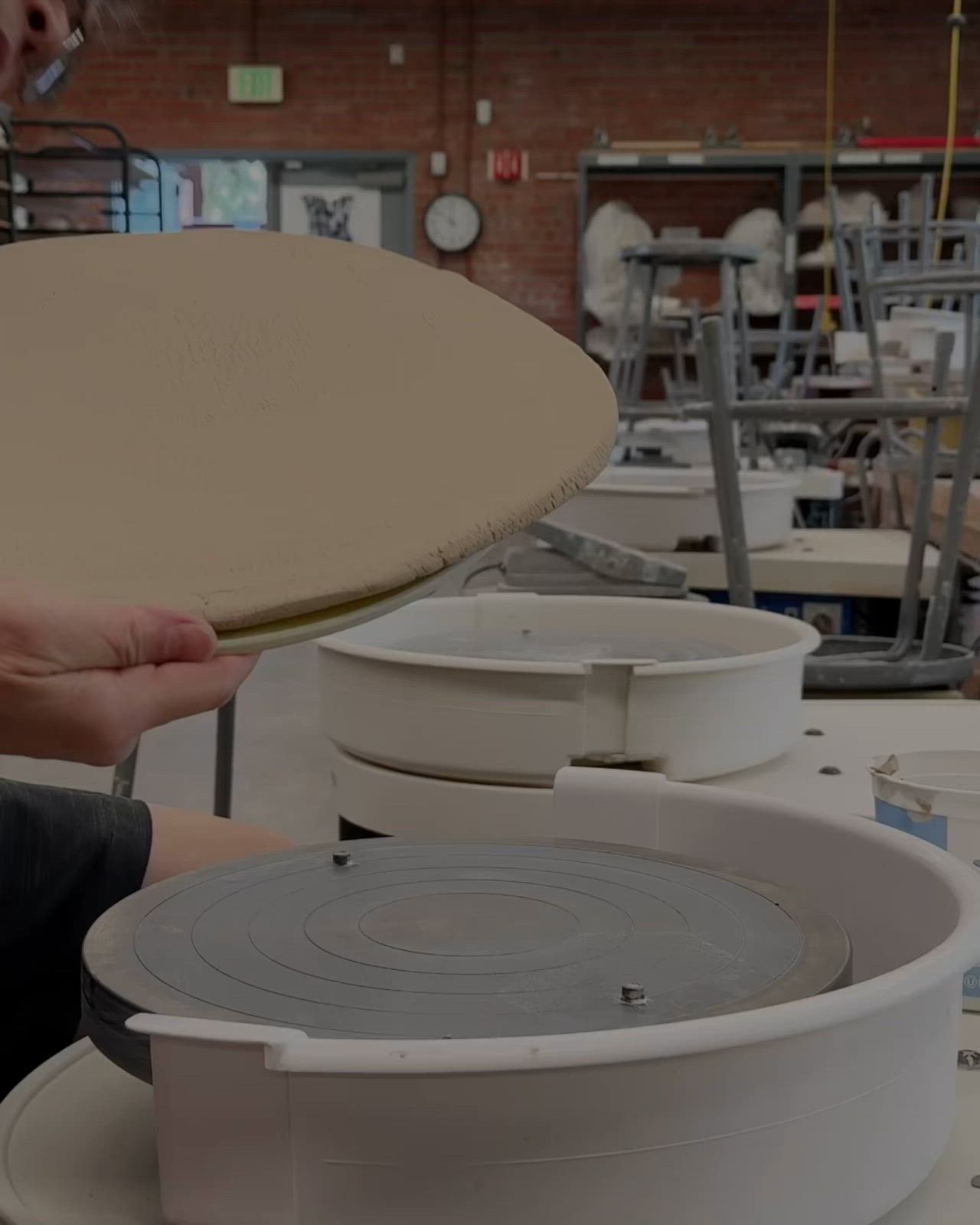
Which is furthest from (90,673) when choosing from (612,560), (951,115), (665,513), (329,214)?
(329,214)

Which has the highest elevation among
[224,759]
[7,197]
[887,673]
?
[7,197]

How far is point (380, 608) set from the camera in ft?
1.91

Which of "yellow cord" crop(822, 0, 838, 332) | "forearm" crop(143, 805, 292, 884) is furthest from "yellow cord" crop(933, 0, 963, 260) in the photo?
"forearm" crop(143, 805, 292, 884)

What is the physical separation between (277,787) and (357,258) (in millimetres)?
2105

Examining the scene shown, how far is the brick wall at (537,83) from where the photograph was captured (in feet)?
23.5

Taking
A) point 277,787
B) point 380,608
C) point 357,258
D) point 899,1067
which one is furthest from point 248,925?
point 277,787

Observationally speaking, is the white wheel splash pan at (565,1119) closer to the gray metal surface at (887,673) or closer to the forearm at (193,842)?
the forearm at (193,842)

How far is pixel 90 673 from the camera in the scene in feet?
1.69

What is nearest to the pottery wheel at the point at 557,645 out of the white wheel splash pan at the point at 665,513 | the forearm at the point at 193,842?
the forearm at the point at 193,842

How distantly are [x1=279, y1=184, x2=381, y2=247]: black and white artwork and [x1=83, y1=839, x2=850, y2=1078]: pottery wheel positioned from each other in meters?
7.06

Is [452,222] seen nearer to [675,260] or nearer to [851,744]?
[675,260]

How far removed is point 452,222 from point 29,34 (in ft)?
22.4

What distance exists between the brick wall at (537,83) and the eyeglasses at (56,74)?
6398 mm

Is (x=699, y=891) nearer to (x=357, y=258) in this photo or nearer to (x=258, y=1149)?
(x=258, y=1149)
